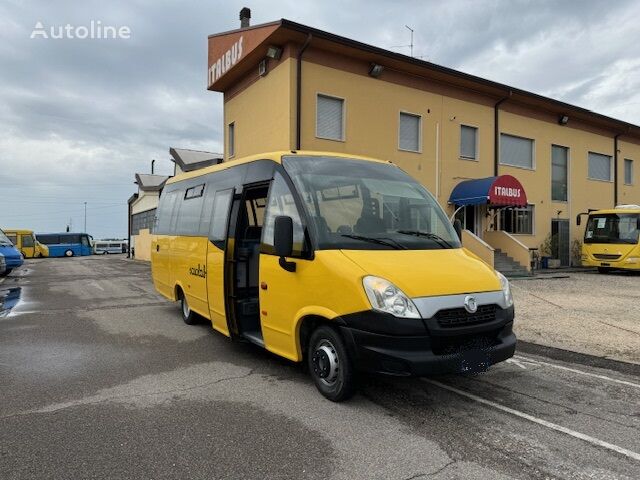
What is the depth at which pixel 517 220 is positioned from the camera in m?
20.4

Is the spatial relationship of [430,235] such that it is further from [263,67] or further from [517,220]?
[517,220]

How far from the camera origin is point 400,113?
16.3 m

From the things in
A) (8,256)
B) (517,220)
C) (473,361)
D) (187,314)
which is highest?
(517,220)

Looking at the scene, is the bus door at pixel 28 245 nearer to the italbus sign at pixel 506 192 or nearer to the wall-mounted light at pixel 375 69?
the wall-mounted light at pixel 375 69

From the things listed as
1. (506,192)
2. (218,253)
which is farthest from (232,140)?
(218,253)

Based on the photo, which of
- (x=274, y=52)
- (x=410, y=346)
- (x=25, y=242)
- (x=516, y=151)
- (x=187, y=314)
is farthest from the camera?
(x=25, y=242)

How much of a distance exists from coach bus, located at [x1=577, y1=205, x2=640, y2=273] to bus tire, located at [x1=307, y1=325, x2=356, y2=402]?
58.7ft

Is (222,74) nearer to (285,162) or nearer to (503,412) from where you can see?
(285,162)

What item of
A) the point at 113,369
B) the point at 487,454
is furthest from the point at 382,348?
the point at 113,369

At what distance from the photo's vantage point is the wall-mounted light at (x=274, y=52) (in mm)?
13945

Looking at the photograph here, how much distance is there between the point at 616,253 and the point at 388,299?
59.6 feet

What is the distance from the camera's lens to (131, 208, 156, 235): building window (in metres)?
32.7

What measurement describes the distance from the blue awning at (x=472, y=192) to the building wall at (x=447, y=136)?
355mm

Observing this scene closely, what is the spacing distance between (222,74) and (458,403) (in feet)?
50.7
